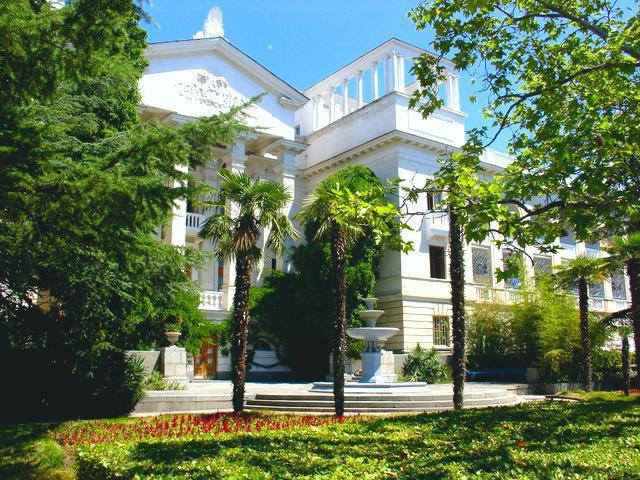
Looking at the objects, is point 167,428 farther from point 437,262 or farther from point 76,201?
point 437,262

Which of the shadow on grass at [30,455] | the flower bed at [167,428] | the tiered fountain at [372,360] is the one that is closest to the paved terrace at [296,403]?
the tiered fountain at [372,360]

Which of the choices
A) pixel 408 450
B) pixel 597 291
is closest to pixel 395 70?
Result: pixel 597 291

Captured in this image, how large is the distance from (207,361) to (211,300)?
3.12 m

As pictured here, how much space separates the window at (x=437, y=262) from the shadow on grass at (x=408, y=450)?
75.8ft

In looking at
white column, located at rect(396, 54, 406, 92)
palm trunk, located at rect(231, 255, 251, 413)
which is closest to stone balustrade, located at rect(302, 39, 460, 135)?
white column, located at rect(396, 54, 406, 92)

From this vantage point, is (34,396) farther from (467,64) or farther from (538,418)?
(467,64)

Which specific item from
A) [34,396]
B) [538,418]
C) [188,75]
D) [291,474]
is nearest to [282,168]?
[188,75]

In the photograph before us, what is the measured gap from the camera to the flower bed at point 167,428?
386 inches

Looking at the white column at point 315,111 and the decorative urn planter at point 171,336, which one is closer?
the decorative urn planter at point 171,336

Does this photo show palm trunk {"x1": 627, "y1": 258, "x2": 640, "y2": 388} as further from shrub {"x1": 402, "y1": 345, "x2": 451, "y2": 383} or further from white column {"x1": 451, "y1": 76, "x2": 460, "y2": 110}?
white column {"x1": 451, "y1": 76, "x2": 460, "y2": 110}

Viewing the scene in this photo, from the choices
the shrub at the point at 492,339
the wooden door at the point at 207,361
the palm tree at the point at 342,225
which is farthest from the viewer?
the shrub at the point at 492,339

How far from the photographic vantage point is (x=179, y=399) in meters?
16.0

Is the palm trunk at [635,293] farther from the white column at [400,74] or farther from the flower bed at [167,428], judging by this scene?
the white column at [400,74]

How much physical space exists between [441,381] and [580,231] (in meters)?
18.3
